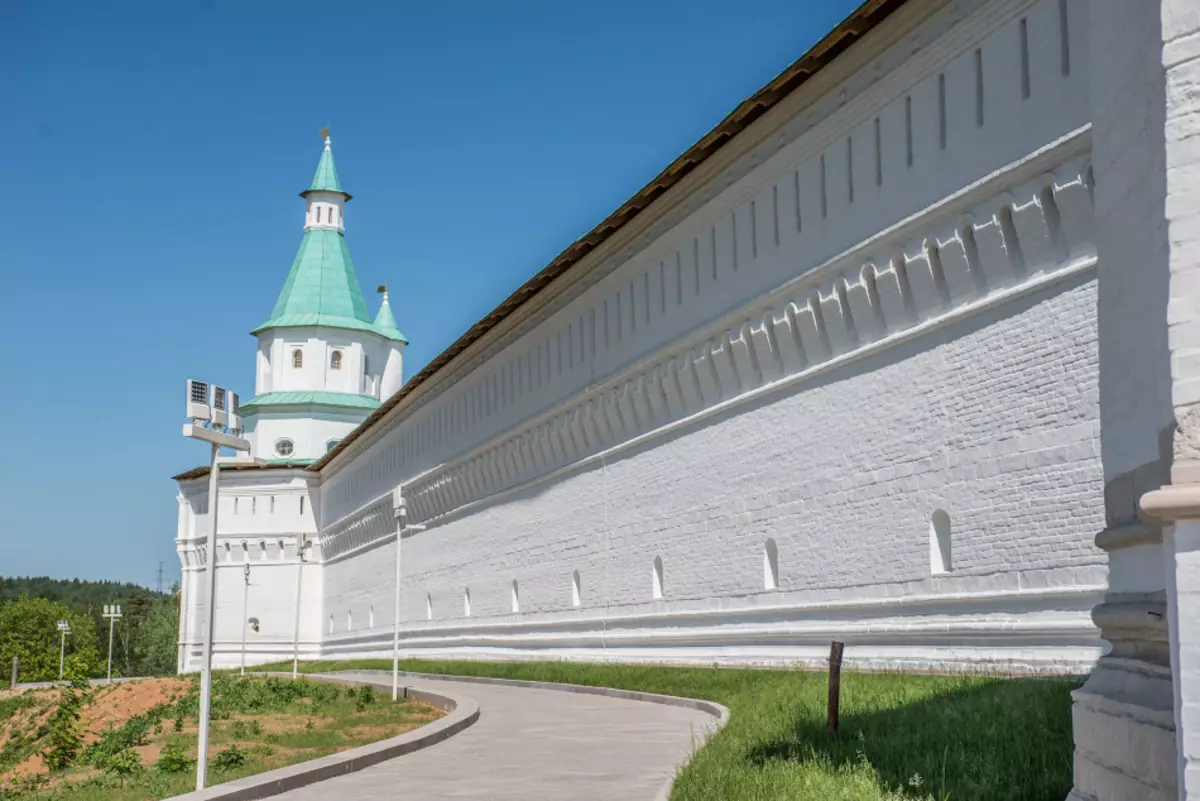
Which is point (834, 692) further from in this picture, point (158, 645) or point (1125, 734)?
point (158, 645)

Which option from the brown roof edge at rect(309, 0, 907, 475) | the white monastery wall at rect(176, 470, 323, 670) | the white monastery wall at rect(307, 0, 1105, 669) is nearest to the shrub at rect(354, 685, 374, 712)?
the white monastery wall at rect(307, 0, 1105, 669)

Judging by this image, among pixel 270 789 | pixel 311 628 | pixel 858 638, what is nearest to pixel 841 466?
pixel 858 638

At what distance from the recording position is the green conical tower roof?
5644cm

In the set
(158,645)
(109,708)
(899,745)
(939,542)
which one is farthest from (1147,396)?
(158,645)

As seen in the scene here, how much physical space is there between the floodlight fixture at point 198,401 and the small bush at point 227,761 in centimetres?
305

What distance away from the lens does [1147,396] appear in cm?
570

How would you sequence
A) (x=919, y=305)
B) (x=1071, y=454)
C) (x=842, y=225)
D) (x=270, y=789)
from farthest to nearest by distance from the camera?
1. (x=842, y=225)
2. (x=919, y=305)
3. (x=1071, y=454)
4. (x=270, y=789)

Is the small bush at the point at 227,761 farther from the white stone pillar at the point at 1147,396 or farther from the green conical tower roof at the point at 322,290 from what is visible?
Answer: the green conical tower roof at the point at 322,290

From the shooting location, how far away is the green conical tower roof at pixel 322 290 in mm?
56438

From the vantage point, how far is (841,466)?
18.3 metres

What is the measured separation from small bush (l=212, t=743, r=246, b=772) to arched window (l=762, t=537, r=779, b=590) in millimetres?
9834

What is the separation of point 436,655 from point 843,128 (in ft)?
74.4

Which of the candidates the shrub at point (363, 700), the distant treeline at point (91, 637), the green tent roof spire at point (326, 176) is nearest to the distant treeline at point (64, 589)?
the distant treeline at point (91, 637)

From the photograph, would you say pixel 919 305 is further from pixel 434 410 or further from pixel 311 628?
pixel 311 628
